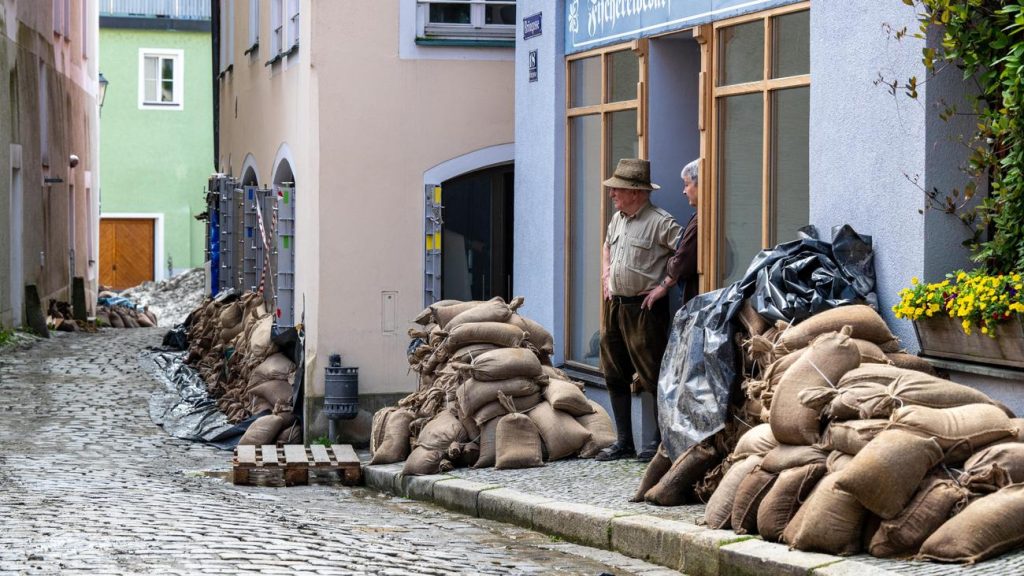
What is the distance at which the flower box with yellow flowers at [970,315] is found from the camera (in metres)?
7.20

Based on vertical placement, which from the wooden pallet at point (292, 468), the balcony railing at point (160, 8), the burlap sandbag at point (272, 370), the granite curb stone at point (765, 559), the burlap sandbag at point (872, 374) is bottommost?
the wooden pallet at point (292, 468)

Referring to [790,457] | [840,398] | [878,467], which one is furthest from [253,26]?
[878,467]

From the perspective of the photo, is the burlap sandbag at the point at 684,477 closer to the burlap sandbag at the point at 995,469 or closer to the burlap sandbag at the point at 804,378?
the burlap sandbag at the point at 804,378

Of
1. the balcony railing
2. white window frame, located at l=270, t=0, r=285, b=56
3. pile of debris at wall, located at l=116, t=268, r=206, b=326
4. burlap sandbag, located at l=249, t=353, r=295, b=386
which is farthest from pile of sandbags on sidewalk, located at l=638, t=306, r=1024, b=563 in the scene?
the balcony railing

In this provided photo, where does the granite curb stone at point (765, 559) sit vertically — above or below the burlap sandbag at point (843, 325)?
below

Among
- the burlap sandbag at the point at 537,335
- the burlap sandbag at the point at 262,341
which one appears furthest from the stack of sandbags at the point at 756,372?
the burlap sandbag at the point at 262,341

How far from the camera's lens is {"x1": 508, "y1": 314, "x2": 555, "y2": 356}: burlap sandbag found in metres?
11.9

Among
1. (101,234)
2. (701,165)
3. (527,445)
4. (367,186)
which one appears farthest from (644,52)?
(101,234)

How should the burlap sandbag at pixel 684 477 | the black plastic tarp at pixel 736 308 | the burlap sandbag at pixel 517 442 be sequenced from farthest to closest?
the burlap sandbag at pixel 517 442 < the burlap sandbag at pixel 684 477 < the black plastic tarp at pixel 736 308

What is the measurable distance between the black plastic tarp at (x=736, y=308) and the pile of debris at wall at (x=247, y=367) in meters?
6.00

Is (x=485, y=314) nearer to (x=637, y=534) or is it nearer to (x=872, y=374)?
(x=637, y=534)

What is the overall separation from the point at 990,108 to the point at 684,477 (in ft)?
8.07

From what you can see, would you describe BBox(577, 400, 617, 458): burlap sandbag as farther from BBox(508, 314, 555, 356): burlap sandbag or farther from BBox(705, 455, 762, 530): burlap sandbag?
BBox(705, 455, 762, 530): burlap sandbag

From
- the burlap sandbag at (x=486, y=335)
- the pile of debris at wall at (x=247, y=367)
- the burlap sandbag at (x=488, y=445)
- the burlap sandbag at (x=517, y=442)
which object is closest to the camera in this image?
the burlap sandbag at (x=517, y=442)
